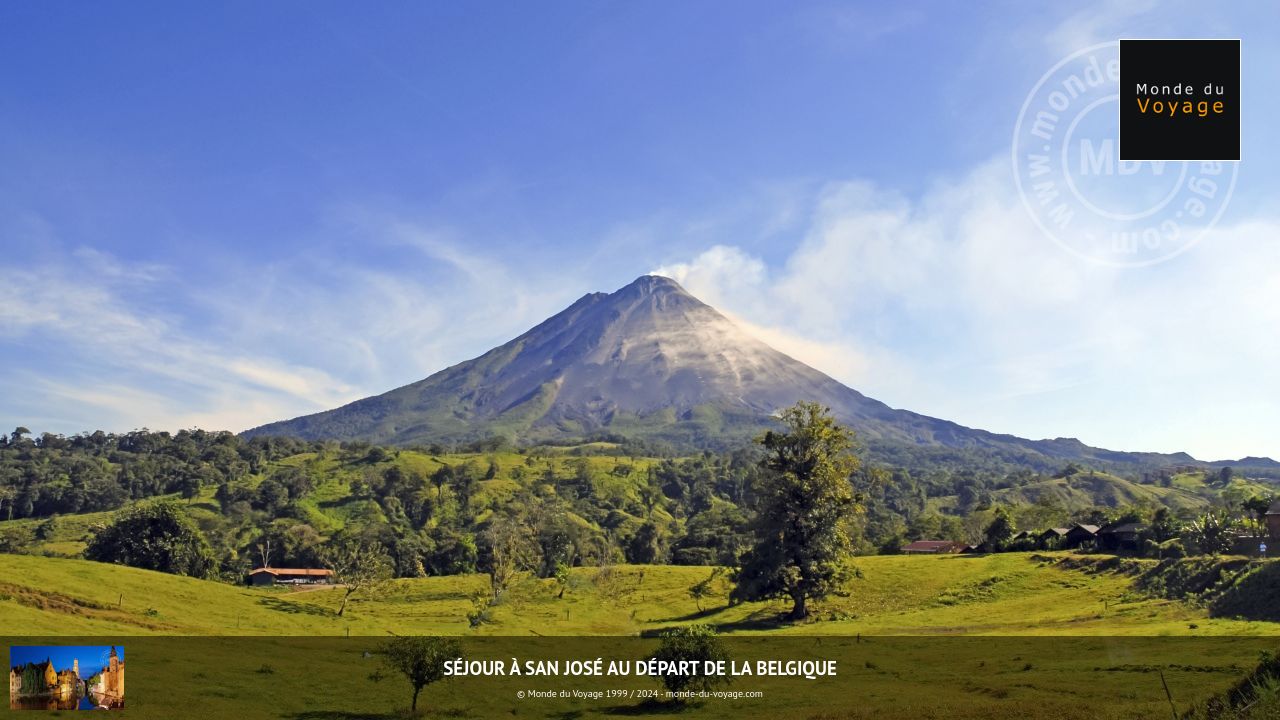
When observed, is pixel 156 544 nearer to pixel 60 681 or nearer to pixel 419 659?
pixel 60 681

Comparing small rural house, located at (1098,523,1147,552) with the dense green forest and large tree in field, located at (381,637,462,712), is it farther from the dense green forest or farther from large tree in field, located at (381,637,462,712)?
large tree in field, located at (381,637,462,712)

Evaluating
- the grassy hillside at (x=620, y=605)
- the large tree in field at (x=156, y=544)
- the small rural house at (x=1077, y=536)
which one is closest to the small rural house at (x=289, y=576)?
the large tree in field at (x=156, y=544)

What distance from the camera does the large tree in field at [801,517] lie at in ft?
218

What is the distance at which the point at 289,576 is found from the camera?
12006 cm

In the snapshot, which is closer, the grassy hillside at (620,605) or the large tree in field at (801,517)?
the grassy hillside at (620,605)

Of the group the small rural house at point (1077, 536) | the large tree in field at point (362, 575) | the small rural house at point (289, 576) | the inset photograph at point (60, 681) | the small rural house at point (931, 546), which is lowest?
the small rural house at point (289, 576)

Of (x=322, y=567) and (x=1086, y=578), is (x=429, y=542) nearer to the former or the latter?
(x=322, y=567)

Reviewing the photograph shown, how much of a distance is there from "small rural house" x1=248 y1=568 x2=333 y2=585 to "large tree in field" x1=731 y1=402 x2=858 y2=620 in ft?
246

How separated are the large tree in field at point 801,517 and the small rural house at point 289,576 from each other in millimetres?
74884

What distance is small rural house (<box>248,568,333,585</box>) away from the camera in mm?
115312

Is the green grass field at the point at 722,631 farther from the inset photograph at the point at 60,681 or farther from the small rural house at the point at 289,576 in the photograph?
the small rural house at the point at 289,576

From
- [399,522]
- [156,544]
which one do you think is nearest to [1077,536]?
[156,544]

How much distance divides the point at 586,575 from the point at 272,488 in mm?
115692

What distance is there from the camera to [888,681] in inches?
1526
